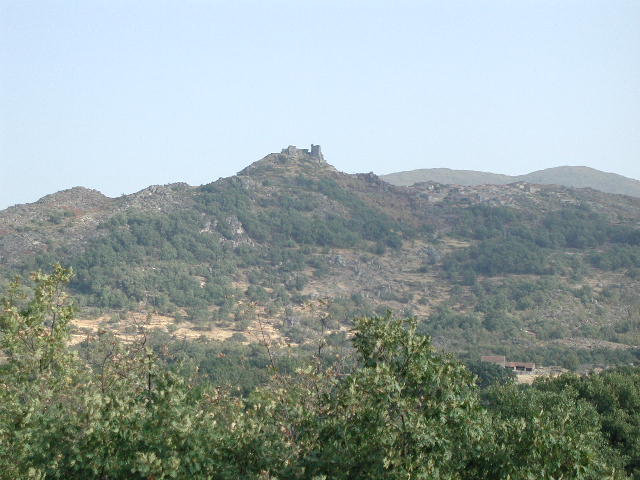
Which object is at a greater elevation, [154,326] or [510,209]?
[510,209]

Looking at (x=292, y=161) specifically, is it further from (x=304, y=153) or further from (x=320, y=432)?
(x=320, y=432)

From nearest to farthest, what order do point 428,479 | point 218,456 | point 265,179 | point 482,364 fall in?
point 428,479
point 218,456
point 482,364
point 265,179

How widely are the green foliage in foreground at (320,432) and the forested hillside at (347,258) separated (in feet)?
181

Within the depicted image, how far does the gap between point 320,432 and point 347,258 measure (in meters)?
90.3

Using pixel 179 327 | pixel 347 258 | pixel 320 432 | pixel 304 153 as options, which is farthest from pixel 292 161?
pixel 320 432

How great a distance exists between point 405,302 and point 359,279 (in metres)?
8.28

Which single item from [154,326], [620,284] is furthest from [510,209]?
[154,326]

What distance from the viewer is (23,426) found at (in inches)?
482

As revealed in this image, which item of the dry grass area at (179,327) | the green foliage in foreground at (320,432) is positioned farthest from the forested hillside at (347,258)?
the green foliage in foreground at (320,432)

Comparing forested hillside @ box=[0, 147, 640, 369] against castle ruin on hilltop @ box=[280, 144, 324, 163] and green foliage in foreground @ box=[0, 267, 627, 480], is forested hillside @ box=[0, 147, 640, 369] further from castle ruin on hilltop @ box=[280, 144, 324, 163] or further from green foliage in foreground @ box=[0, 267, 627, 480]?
green foliage in foreground @ box=[0, 267, 627, 480]

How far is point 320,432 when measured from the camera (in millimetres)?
11336

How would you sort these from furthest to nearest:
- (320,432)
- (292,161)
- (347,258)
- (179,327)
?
1. (292,161)
2. (347,258)
3. (179,327)
4. (320,432)

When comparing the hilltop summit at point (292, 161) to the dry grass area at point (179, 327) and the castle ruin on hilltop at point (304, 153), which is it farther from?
the dry grass area at point (179, 327)

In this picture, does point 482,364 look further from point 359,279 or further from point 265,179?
point 265,179
